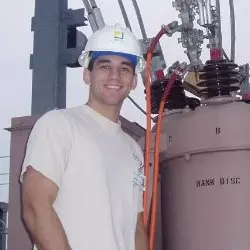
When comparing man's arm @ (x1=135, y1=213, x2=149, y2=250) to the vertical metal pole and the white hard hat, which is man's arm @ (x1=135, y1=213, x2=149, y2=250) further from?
the vertical metal pole

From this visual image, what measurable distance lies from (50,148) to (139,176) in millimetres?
361

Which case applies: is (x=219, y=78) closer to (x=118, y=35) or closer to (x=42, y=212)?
(x=118, y=35)

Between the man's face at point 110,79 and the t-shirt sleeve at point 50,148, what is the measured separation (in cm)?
18

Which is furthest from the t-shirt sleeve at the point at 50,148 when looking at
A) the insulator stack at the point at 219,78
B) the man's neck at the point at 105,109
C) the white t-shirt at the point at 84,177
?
the insulator stack at the point at 219,78

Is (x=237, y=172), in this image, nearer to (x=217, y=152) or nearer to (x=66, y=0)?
(x=217, y=152)

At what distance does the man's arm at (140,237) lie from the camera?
1.70 m

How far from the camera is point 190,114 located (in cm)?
230

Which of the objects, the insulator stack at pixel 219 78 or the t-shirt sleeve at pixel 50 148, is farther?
the insulator stack at pixel 219 78

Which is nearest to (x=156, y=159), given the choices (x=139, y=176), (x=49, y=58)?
(x=139, y=176)

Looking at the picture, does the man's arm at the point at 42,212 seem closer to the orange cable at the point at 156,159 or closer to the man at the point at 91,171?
the man at the point at 91,171

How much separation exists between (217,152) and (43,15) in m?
1.20

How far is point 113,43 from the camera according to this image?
1.72 metres

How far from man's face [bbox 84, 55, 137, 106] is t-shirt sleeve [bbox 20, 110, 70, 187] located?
18 centimetres

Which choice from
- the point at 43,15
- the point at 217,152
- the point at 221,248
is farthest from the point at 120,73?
the point at 43,15
